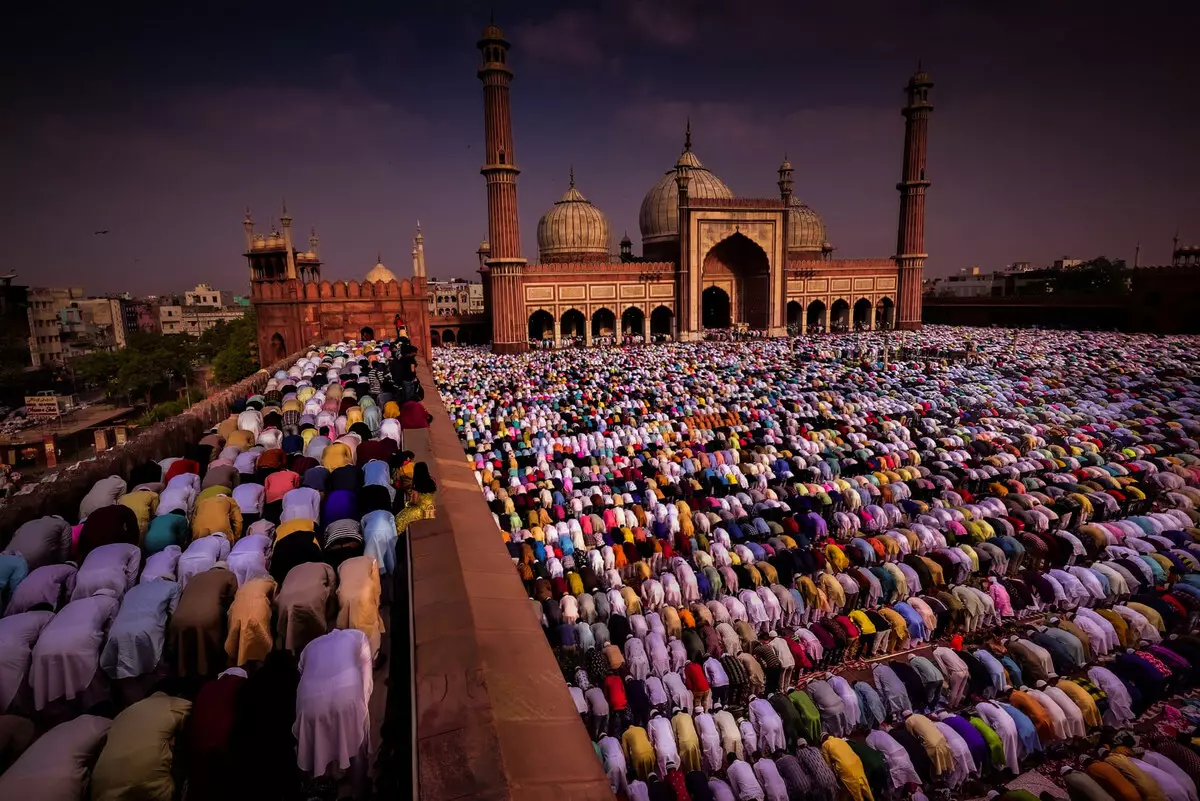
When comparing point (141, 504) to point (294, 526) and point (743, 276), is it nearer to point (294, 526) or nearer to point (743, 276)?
point (294, 526)

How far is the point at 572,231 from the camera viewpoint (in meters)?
37.4

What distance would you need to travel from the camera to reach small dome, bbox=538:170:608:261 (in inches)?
1475

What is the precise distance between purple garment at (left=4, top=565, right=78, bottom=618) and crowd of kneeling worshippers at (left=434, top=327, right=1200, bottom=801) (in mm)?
4129

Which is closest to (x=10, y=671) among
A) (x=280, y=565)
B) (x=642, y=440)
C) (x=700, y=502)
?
(x=280, y=565)

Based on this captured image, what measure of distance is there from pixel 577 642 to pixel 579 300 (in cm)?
2805

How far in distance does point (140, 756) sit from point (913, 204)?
44.9 meters

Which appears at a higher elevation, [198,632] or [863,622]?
[198,632]

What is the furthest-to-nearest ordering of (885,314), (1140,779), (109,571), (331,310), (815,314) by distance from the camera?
1. (815,314)
2. (885,314)
3. (331,310)
4. (1140,779)
5. (109,571)

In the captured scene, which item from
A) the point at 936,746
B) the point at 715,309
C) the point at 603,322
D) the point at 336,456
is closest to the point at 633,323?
the point at 603,322

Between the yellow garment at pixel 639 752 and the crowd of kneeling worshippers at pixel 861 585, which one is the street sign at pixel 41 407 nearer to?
the crowd of kneeling worshippers at pixel 861 585

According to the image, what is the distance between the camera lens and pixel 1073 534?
29.0 ft

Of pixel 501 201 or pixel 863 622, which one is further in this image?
pixel 501 201

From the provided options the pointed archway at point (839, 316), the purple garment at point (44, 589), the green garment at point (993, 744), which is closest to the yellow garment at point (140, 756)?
the purple garment at point (44, 589)

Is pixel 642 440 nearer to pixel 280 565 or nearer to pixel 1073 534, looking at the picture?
pixel 1073 534
